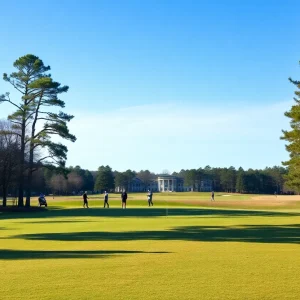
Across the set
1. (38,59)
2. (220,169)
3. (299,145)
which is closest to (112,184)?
(220,169)

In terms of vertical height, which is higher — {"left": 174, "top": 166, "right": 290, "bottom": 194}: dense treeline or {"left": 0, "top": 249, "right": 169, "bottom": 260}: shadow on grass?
{"left": 174, "top": 166, "right": 290, "bottom": 194}: dense treeline

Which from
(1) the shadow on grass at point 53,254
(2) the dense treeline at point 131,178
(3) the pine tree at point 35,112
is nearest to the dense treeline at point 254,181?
(2) the dense treeline at point 131,178

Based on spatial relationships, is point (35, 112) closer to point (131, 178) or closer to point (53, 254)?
point (53, 254)

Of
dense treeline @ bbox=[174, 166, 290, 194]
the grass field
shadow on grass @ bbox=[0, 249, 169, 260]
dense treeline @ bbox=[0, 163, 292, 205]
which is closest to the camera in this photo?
the grass field

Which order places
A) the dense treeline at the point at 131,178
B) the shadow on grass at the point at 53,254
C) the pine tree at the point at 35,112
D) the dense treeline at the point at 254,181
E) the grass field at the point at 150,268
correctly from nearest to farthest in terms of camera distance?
the grass field at the point at 150,268 < the shadow on grass at the point at 53,254 < the pine tree at the point at 35,112 < the dense treeline at the point at 131,178 < the dense treeline at the point at 254,181

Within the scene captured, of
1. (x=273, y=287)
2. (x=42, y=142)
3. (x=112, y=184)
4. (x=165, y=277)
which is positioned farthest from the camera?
(x=112, y=184)

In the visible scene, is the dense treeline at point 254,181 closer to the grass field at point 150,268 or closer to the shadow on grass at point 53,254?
the grass field at point 150,268

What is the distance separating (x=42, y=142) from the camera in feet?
165

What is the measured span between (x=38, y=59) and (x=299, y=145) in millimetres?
30357

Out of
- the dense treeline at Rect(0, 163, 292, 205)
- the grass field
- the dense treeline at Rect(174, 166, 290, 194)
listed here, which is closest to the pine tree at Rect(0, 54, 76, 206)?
the grass field

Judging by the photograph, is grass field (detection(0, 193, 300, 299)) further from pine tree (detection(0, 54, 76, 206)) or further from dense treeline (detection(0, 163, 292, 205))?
dense treeline (detection(0, 163, 292, 205))

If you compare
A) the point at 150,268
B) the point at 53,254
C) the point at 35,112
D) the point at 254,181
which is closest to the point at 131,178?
the point at 254,181

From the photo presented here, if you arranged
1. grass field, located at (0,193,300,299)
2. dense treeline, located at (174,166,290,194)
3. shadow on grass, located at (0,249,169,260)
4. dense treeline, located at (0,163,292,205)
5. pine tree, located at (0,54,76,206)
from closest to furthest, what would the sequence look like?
grass field, located at (0,193,300,299), shadow on grass, located at (0,249,169,260), pine tree, located at (0,54,76,206), dense treeline, located at (0,163,292,205), dense treeline, located at (174,166,290,194)

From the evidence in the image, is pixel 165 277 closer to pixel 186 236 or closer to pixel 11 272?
pixel 11 272
